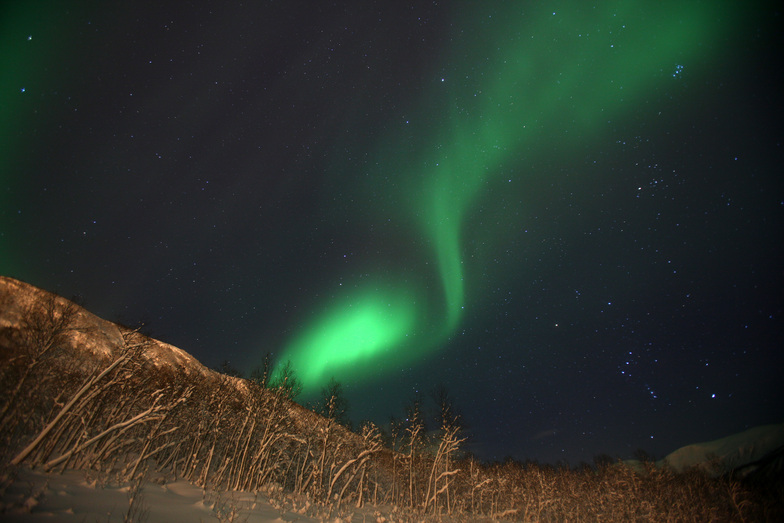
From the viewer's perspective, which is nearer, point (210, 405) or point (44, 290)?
point (210, 405)

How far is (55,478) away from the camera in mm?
13766

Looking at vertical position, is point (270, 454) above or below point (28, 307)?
below

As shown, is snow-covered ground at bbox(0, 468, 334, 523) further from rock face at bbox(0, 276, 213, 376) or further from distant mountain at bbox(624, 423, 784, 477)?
distant mountain at bbox(624, 423, 784, 477)

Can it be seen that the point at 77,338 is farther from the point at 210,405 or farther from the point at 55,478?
the point at 55,478

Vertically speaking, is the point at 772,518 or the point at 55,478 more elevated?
the point at 55,478

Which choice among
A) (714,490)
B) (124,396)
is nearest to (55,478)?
(124,396)

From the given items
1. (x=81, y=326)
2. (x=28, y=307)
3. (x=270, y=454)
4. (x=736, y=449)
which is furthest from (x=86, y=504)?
(x=736, y=449)

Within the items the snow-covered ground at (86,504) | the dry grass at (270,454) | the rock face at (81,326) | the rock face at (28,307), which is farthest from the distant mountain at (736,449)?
the rock face at (28,307)

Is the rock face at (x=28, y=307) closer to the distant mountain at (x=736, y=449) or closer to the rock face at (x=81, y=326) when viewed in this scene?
the rock face at (x=81, y=326)

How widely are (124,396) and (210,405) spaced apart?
9032mm

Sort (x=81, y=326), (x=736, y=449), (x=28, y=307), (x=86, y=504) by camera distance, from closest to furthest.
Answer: (x=86, y=504)
(x=81, y=326)
(x=28, y=307)
(x=736, y=449)

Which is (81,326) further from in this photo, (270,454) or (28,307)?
(270,454)

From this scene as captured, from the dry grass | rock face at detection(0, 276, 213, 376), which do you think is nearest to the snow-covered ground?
the dry grass

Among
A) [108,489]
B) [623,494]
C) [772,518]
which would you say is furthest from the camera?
[623,494]
